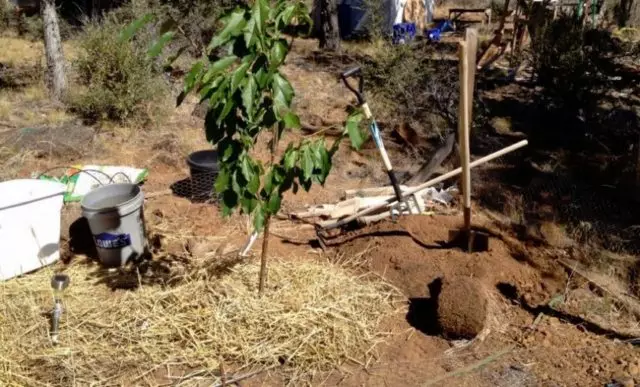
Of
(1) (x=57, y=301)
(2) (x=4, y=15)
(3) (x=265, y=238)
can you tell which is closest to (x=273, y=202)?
(3) (x=265, y=238)

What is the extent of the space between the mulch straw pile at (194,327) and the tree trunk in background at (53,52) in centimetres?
447

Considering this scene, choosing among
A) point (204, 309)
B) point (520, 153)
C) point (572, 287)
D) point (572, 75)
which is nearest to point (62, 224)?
point (204, 309)

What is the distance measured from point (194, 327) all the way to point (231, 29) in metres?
1.78

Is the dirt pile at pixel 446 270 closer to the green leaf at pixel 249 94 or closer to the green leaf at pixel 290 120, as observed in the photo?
the green leaf at pixel 290 120

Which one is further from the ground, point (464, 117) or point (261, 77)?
point (261, 77)

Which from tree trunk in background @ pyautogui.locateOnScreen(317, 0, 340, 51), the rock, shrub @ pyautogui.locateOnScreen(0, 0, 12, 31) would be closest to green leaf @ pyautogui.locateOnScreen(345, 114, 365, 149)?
the rock

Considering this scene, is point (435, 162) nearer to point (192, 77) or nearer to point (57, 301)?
point (192, 77)

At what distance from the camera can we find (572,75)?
7.14 metres

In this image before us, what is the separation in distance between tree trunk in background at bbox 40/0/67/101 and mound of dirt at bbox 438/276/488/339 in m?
6.26

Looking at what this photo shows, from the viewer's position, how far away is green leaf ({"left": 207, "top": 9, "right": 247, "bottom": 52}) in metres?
2.43

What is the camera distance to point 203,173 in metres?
5.18

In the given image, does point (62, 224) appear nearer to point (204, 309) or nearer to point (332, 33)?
point (204, 309)

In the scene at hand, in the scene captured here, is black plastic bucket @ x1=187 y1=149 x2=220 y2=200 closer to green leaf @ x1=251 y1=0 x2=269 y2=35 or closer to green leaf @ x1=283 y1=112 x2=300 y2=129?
green leaf @ x1=283 y1=112 x2=300 y2=129

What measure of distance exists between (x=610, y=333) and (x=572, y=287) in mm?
476
